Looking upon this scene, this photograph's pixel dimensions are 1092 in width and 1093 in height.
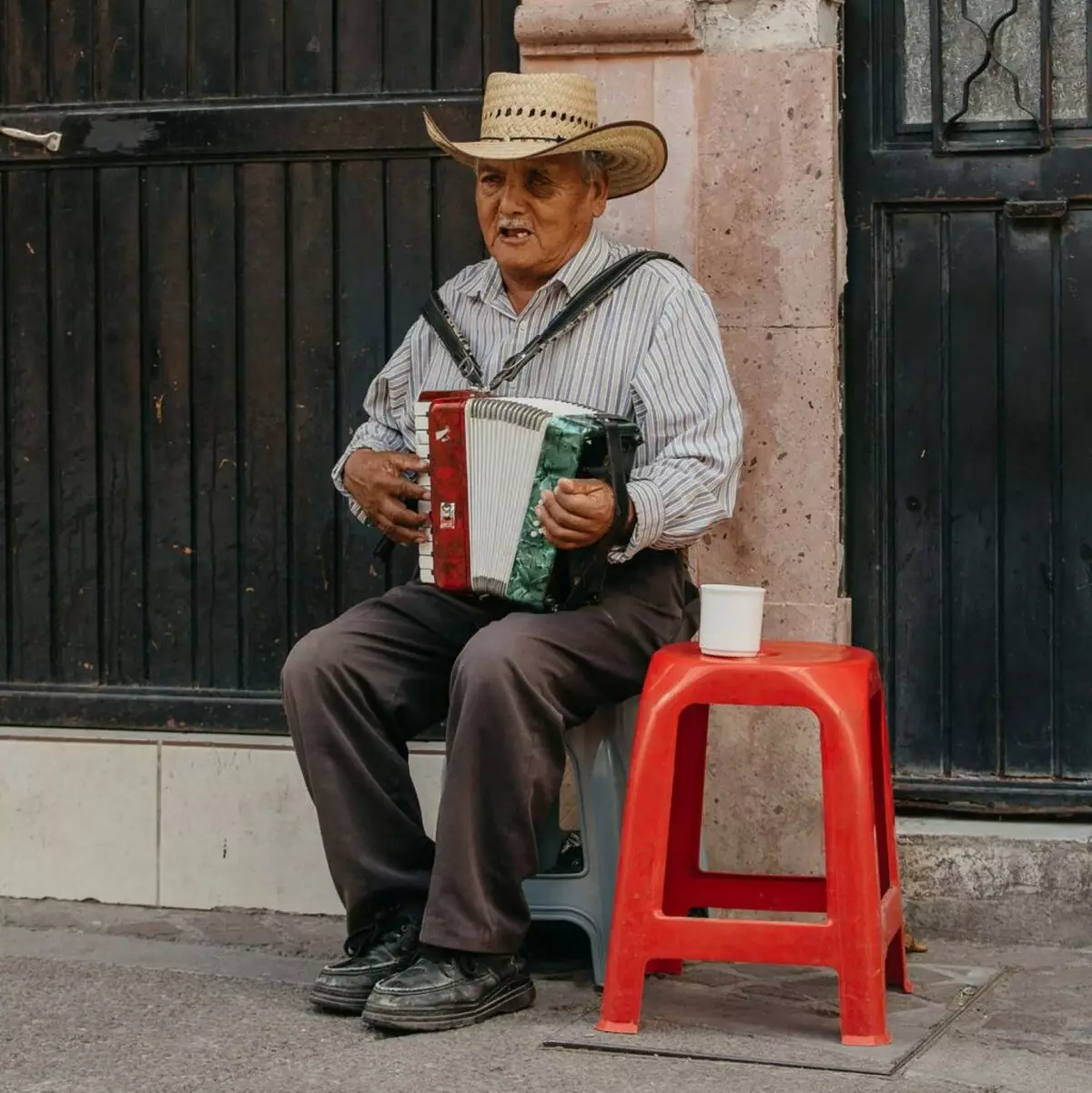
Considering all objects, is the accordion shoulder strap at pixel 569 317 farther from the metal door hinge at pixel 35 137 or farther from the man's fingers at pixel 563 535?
the metal door hinge at pixel 35 137

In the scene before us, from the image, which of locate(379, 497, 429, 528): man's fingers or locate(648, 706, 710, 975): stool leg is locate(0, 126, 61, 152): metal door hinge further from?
locate(648, 706, 710, 975): stool leg

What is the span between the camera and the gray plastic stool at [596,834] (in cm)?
423

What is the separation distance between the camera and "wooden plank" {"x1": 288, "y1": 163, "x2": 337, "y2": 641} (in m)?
4.98

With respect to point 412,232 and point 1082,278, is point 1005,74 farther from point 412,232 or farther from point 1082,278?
point 412,232

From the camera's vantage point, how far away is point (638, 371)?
4238mm

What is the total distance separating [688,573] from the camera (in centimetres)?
449

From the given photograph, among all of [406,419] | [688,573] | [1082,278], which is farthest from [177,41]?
[1082,278]

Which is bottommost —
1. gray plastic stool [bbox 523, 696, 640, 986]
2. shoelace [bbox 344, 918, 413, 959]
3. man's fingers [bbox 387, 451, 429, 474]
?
shoelace [bbox 344, 918, 413, 959]

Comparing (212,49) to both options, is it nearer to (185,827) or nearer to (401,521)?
(401,521)

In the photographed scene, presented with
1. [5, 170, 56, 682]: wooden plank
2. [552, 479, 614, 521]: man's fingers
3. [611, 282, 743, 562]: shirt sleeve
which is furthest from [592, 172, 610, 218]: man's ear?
[5, 170, 56, 682]: wooden plank

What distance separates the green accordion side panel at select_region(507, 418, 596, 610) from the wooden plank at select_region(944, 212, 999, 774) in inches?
44.5

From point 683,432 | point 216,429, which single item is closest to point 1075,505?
point 683,432

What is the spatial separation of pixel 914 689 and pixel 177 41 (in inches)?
92.2

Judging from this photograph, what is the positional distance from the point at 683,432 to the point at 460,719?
74 cm
